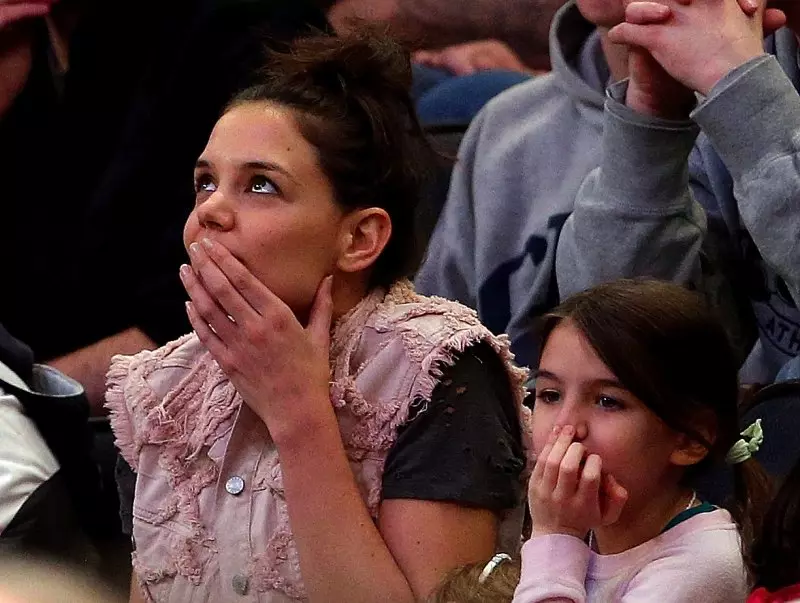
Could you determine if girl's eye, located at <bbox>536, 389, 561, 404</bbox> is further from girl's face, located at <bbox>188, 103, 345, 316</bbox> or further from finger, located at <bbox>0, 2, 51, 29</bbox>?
finger, located at <bbox>0, 2, 51, 29</bbox>

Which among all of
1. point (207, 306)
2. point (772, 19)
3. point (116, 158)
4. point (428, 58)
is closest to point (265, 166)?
point (207, 306)

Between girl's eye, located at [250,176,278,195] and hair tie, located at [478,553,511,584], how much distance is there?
0.32m

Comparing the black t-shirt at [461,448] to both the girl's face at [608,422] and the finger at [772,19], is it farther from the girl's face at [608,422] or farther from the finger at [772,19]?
the finger at [772,19]

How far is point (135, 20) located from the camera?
173cm

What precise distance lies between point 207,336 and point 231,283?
50 mm

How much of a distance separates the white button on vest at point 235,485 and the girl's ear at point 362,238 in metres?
0.18

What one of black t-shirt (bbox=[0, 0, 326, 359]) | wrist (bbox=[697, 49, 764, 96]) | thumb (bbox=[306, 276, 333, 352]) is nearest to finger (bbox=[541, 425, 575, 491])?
thumb (bbox=[306, 276, 333, 352])

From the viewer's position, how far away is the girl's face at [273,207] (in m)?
1.04

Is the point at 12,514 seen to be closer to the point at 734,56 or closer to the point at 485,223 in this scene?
the point at 485,223

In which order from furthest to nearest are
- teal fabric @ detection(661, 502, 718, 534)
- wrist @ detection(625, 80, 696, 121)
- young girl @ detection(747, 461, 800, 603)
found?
wrist @ detection(625, 80, 696, 121) < teal fabric @ detection(661, 502, 718, 534) < young girl @ detection(747, 461, 800, 603)

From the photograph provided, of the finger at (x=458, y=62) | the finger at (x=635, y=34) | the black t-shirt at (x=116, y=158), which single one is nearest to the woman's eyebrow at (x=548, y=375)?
the finger at (x=635, y=34)

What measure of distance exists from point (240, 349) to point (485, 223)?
19.8 inches

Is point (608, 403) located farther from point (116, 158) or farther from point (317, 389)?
point (116, 158)

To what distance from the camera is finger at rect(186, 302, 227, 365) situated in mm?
1047
